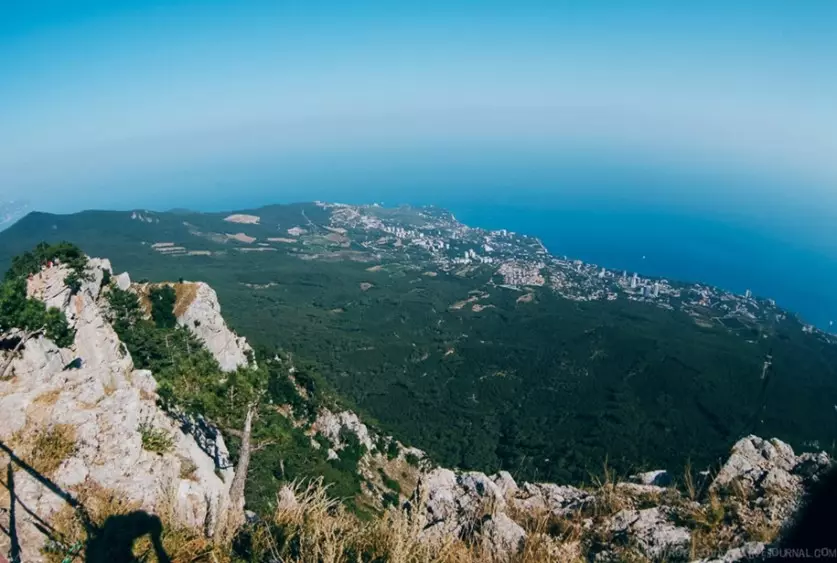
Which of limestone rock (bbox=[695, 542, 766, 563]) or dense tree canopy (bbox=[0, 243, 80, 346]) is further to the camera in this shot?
dense tree canopy (bbox=[0, 243, 80, 346])

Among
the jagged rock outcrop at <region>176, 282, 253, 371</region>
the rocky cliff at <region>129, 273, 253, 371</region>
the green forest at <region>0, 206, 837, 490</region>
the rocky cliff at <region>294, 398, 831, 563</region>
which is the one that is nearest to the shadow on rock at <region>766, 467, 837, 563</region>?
the rocky cliff at <region>294, 398, 831, 563</region>

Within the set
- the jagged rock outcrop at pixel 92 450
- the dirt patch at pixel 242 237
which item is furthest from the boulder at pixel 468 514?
the dirt patch at pixel 242 237

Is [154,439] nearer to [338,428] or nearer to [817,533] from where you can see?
[817,533]

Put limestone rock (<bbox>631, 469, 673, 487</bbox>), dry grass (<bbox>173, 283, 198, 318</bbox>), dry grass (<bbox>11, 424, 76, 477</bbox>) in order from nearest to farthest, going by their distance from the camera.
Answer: dry grass (<bbox>11, 424, 76, 477</bbox>) → limestone rock (<bbox>631, 469, 673, 487</bbox>) → dry grass (<bbox>173, 283, 198, 318</bbox>)

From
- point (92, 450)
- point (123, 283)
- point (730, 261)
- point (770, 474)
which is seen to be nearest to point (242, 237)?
point (123, 283)

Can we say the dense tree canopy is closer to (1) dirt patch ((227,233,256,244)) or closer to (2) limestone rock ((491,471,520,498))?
(2) limestone rock ((491,471,520,498))

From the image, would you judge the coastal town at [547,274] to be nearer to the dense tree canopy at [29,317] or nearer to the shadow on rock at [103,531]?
the dense tree canopy at [29,317]

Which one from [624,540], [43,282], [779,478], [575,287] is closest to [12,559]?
[624,540]
